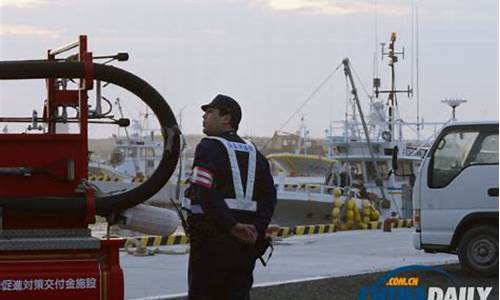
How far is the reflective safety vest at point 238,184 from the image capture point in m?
7.23

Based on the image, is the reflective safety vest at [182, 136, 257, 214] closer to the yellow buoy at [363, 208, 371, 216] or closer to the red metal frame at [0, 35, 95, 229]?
the red metal frame at [0, 35, 95, 229]

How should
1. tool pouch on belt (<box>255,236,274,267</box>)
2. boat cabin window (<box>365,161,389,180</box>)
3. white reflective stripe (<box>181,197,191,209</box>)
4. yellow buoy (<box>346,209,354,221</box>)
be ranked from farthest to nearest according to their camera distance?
boat cabin window (<box>365,161,389,180</box>), yellow buoy (<box>346,209,354,221</box>), tool pouch on belt (<box>255,236,274,267</box>), white reflective stripe (<box>181,197,191,209</box>)

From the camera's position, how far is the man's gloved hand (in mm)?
7152

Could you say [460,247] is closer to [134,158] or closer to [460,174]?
[460,174]

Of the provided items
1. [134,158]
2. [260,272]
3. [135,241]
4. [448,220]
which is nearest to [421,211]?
[448,220]

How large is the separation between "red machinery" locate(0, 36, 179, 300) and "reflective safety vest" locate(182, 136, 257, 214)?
353mm

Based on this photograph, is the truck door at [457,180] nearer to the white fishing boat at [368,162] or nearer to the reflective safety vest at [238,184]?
the reflective safety vest at [238,184]

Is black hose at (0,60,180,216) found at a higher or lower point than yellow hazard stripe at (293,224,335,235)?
higher

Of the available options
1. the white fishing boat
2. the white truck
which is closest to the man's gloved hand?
the white truck

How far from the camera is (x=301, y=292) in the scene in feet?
39.6

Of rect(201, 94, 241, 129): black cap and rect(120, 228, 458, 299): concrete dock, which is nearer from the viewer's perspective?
rect(201, 94, 241, 129): black cap

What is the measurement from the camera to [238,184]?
725 centimetres

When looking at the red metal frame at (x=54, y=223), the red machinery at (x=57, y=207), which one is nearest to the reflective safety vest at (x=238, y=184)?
the red machinery at (x=57, y=207)

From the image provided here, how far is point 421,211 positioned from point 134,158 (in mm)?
37195
